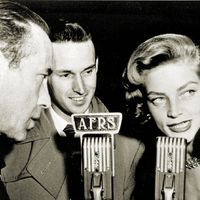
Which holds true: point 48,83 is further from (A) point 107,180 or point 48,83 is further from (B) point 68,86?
(A) point 107,180

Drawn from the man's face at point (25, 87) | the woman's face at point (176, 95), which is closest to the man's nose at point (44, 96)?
the man's face at point (25, 87)

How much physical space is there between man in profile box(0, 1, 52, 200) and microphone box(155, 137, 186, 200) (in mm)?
347

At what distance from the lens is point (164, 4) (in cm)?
104

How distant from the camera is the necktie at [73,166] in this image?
109 cm

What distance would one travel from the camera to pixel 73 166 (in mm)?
1095

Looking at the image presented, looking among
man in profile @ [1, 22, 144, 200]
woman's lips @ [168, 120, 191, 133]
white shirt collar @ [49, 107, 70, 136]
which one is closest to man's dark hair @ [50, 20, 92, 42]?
man in profile @ [1, 22, 144, 200]

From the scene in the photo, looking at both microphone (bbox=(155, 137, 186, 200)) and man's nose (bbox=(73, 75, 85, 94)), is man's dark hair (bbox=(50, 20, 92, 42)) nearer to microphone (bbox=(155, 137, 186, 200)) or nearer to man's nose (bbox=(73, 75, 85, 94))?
man's nose (bbox=(73, 75, 85, 94))

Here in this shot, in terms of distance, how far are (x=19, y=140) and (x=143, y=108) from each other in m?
0.37

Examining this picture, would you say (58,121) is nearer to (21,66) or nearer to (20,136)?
(20,136)

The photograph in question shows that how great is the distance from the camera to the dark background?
104 cm

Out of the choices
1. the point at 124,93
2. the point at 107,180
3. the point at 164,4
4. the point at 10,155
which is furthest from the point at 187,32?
the point at 10,155

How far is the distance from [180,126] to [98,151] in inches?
11.0

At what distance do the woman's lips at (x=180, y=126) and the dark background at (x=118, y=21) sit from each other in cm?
18

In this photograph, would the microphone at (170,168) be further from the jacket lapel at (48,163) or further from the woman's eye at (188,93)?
the jacket lapel at (48,163)
